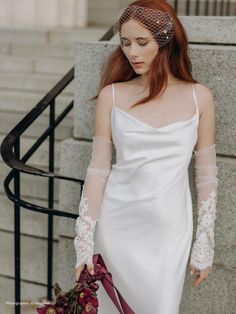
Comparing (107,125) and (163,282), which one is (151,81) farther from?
(163,282)

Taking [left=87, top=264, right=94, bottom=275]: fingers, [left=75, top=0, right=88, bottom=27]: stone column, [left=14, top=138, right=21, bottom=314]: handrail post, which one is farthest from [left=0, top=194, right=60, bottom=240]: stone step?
[left=75, top=0, right=88, bottom=27]: stone column

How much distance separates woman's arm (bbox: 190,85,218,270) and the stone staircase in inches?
62.0

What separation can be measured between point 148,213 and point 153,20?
903 mm

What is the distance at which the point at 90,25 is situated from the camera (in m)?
9.19

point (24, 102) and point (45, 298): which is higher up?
point (24, 102)

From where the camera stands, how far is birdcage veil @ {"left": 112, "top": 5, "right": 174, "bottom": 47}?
2.74 m

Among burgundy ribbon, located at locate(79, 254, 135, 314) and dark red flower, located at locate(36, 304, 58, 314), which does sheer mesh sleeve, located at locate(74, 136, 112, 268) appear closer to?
burgundy ribbon, located at locate(79, 254, 135, 314)

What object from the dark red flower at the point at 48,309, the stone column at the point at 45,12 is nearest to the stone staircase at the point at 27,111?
the stone column at the point at 45,12

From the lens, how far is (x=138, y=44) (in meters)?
2.76

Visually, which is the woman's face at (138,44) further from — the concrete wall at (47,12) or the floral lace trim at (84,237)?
the concrete wall at (47,12)

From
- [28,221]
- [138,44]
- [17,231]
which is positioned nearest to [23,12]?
[28,221]

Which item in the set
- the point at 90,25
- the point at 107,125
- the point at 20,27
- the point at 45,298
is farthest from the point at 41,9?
the point at 107,125

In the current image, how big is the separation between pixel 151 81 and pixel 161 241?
0.77 metres

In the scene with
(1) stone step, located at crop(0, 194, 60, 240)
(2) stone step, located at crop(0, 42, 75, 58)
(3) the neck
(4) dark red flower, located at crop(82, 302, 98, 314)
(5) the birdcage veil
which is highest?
(5) the birdcage veil
